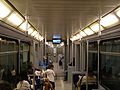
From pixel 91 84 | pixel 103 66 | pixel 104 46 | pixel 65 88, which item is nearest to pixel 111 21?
pixel 104 46

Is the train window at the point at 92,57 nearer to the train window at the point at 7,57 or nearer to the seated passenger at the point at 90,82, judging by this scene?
the seated passenger at the point at 90,82

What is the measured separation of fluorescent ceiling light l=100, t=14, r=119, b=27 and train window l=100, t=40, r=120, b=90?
1.45ft

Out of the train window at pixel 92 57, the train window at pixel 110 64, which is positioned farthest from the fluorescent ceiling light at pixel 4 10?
the train window at pixel 92 57

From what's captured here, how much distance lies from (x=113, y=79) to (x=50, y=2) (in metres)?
2.24

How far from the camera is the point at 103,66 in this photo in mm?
5684

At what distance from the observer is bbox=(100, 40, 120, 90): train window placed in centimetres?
467

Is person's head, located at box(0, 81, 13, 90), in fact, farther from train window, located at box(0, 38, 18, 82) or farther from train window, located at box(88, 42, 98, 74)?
train window, located at box(88, 42, 98, 74)

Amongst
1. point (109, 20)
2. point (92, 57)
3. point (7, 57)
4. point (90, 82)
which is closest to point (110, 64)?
point (109, 20)

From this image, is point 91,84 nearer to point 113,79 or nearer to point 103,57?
point 103,57

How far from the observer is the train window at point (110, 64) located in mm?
4672

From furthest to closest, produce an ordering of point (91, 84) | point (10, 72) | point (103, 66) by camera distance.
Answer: point (91, 84), point (103, 66), point (10, 72)

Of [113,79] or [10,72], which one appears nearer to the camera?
[113,79]

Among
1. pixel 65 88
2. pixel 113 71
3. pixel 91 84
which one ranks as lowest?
pixel 65 88

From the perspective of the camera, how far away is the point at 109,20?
17.8ft
